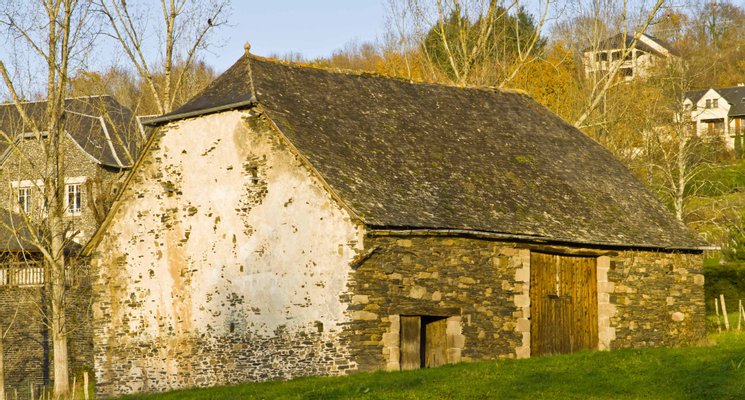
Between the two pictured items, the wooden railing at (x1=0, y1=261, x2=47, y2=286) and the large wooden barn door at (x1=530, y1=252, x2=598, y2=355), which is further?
the wooden railing at (x1=0, y1=261, x2=47, y2=286)

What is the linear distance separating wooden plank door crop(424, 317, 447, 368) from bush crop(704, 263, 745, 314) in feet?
60.4

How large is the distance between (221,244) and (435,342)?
15.2ft

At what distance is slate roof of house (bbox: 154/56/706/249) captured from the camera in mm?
21688

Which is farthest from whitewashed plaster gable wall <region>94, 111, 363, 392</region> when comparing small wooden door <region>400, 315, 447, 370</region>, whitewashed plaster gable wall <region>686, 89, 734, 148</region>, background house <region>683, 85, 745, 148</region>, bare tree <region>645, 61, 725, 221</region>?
whitewashed plaster gable wall <region>686, 89, 734, 148</region>

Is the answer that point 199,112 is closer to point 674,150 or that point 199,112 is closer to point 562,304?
point 562,304

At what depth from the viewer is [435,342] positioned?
22.1 metres

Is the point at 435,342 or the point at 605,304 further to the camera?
the point at 605,304

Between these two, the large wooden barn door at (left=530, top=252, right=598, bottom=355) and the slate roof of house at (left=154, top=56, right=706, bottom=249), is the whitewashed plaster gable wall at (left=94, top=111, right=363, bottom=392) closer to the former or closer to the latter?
the slate roof of house at (left=154, top=56, right=706, bottom=249)

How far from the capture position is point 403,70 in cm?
4656

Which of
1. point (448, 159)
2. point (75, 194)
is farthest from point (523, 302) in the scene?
point (75, 194)

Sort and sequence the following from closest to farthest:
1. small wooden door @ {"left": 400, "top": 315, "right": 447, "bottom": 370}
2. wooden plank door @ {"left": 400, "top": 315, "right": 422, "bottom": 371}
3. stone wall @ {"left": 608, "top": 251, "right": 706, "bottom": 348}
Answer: wooden plank door @ {"left": 400, "top": 315, "right": 422, "bottom": 371}
small wooden door @ {"left": 400, "top": 315, "right": 447, "bottom": 370}
stone wall @ {"left": 608, "top": 251, "right": 706, "bottom": 348}

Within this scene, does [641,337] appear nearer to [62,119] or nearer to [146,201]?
[146,201]

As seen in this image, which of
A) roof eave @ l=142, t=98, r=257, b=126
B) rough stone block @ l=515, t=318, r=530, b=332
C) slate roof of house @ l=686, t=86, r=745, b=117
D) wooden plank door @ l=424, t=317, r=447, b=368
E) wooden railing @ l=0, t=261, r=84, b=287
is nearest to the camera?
roof eave @ l=142, t=98, r=257, b=126

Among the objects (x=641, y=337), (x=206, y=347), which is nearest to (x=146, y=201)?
(x=206, y=347)
